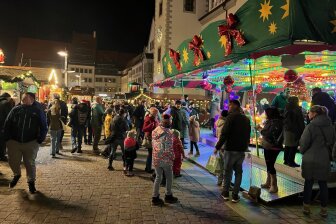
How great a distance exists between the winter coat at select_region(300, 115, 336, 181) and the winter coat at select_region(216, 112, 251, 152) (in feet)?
3.78

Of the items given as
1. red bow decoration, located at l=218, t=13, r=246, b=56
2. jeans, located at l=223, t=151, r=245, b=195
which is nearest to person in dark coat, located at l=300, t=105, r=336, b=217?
jeans, located at l=223, t=151, r=245, b=195

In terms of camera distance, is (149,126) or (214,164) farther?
(149,126)

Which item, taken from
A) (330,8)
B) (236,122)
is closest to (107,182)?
(236,122)

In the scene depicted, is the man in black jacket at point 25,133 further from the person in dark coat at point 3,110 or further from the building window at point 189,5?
the building window at point 189,5

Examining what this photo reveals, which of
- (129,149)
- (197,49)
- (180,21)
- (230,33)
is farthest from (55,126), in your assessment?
(180,21)

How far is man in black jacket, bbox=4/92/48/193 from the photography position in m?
6.68

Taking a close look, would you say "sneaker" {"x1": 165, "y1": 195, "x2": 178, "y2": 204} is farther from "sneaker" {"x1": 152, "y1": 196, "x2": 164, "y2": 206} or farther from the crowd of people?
"sneaker" {"x1": 152, "y1": 196, "x2": 164, "y2": 206}

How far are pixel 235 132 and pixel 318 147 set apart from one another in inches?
58.4

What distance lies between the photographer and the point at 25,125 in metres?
6.69

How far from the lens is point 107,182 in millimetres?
7789

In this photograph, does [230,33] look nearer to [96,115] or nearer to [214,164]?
[214,164]

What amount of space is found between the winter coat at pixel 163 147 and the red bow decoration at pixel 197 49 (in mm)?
4009

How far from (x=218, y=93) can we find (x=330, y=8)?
11707 mm

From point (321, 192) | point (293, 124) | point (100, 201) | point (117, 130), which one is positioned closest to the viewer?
point (321, 192)
